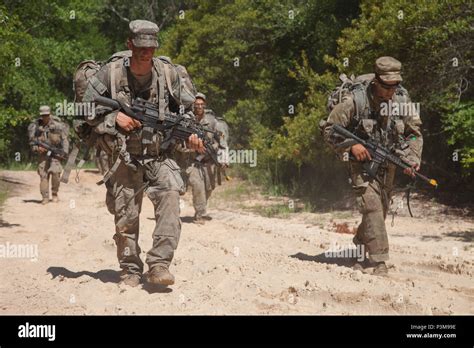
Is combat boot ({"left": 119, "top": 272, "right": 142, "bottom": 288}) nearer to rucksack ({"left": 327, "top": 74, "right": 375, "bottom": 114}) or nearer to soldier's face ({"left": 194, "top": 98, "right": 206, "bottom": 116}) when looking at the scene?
rucksack ({"left": 327, "top": 74, "right": 375, "bottom": 114})

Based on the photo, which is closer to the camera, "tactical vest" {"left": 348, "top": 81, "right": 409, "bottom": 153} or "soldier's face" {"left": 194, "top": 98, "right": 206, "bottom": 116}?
"tactical vest" {"left": 348, "top": 81, "right": 409, "bottom": 153}

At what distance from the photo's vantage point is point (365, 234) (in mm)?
8055

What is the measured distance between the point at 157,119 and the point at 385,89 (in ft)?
7.78

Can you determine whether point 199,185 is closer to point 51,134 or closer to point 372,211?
point 51,134

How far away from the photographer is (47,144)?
53.1ft

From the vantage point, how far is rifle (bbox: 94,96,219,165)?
267 inches

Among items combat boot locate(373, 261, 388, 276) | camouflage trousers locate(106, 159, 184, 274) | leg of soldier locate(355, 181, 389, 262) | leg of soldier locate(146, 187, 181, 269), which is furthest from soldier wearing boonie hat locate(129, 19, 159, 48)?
combat boot locate(373, 261, 388, 276)

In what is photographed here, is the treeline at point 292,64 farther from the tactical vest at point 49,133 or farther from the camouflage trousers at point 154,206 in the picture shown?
the camouflage trousers at point 154,206

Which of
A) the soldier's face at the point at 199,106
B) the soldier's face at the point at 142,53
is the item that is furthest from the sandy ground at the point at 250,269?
the soldier's face at the point at 142,53

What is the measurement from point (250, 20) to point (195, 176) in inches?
318

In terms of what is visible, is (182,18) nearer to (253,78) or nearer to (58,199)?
(253,78)

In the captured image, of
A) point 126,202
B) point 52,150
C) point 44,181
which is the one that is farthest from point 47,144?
point 126,202

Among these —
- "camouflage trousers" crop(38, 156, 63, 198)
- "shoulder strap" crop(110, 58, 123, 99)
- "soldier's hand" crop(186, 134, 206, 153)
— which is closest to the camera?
"shoulder strap" crop(110, 58, 123, 99)
